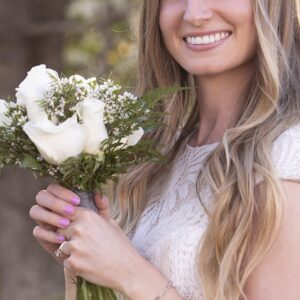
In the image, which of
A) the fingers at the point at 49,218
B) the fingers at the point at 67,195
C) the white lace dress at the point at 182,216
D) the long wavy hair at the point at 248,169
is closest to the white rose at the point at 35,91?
the fingers at the point at 67,195

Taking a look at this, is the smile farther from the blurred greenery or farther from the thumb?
the blurred greenery

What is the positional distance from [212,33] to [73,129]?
2.60ft

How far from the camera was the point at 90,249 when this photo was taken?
2.98m

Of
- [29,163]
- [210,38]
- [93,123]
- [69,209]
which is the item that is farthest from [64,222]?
[210,38]

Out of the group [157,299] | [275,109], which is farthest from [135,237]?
[275,109]

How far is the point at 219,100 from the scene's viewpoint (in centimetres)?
355

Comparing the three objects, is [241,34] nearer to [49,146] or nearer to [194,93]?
[194,93]

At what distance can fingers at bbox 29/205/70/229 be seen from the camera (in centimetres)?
300

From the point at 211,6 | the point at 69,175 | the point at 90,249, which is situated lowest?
the point at 90,249

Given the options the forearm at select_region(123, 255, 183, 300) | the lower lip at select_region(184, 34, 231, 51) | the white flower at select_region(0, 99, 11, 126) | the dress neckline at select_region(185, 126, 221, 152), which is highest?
the lower lip at select_region(184, 34, 231, 51)

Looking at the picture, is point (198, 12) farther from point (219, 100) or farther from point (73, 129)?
point (73, 129)

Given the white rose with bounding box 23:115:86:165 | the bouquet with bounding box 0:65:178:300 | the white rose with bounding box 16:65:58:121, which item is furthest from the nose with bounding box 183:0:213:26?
the white rose with bounding box 23:115:86:165

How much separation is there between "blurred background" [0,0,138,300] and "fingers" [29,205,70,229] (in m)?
4.86

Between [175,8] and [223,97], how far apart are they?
394mm
